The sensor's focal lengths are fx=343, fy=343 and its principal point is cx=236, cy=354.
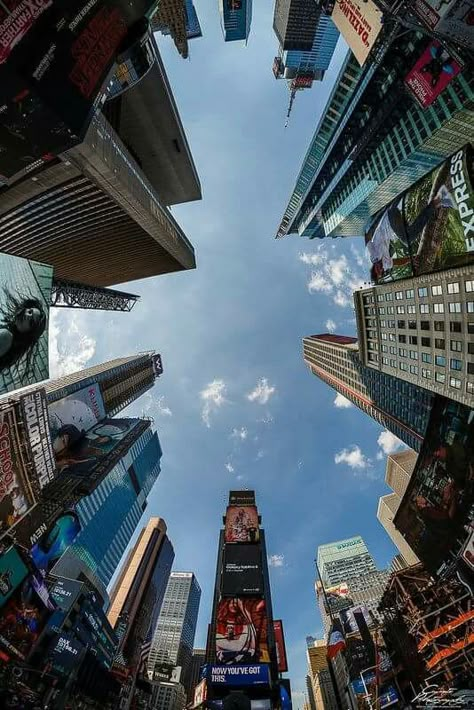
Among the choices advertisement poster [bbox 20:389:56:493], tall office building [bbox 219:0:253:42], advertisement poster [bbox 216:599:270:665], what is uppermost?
tall office building [bbox 219:0:253:42]

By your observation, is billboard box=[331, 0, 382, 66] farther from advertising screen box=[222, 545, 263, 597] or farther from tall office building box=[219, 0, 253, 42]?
advertising screen box=[222, 545, 263, 597]

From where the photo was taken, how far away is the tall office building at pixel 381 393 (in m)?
93.8

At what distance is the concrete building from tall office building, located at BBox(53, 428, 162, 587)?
8076cm

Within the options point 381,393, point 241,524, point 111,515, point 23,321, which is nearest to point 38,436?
point 23,321

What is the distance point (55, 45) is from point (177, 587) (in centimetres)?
23565

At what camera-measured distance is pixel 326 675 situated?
359ft

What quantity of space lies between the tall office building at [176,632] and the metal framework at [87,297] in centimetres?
15138

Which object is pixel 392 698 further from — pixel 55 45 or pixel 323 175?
pixel 323 175

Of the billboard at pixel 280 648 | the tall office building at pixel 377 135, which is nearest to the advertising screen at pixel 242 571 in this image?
the billboard at pixel 280 648

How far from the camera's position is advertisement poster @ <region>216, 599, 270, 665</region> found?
3650cm

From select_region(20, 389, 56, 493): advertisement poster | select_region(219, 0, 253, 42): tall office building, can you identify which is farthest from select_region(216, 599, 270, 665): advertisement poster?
select_region(219, 0, 253, 42): tall office building

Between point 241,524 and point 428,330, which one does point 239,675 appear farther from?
point 428,330

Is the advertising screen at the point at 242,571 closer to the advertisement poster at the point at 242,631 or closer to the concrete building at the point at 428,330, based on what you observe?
the advertisement poster at the point at 242,631

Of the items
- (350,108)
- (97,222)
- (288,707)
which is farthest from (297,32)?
(288,707)
